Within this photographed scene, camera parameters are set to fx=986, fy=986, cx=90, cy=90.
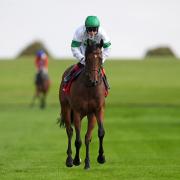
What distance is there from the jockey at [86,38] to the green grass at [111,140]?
6.68 ft

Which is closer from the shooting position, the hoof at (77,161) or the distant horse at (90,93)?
the distant horse at (90,93)

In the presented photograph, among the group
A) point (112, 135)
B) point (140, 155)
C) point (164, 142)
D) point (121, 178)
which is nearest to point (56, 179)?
point (121, 178)

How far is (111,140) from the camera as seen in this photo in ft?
89.5

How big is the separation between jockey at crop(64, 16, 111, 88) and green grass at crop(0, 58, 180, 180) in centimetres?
204

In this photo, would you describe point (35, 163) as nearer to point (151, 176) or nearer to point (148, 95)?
point (151, 176)

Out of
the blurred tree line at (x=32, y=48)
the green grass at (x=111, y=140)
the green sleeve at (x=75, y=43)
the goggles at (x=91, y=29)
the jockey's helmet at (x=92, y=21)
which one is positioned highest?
the jockey's helmet at (x=92, y=21)

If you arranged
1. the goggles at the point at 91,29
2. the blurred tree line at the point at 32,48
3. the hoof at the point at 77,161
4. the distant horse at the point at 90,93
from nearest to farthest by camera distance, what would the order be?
the distant horse at the point at 90,93 → the goggles at the point at 91,29 → the hoof at the point at 77,161 → the blurred tree line at the point at 32,48

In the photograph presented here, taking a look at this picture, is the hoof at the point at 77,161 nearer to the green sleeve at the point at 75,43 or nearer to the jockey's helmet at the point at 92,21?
the green sleeve at the point at 75,43

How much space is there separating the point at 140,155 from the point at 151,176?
5.56 metres

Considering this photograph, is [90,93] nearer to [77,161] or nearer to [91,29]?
[91,29]

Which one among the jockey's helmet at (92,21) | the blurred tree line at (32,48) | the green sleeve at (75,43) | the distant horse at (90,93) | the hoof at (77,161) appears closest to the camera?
the distant horse at (90,93)

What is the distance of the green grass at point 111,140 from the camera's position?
17.6m

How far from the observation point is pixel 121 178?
Answer: 16.4 metres

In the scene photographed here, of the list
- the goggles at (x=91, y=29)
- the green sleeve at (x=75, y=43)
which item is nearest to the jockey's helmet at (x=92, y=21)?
the goggles at (x=91, y=29)
